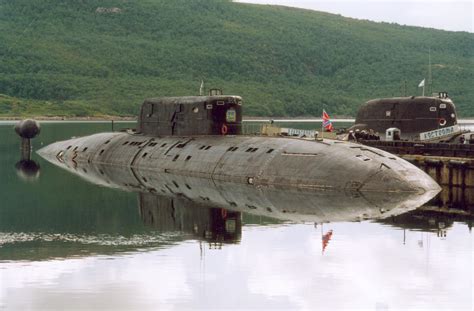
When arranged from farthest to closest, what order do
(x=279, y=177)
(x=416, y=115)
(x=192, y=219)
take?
1. (x=416, y=115)
2. (x=279, y=177)
3. (x=192, y=219)

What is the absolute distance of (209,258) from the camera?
28891mm

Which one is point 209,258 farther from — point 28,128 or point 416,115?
point 28,128

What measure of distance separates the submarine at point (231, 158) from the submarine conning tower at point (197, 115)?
0.20 feet

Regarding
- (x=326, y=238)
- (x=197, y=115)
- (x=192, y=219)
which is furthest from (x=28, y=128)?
(x=326, y=238)

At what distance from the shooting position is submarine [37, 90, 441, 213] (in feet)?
140

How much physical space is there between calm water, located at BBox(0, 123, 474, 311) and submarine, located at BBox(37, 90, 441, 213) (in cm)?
391

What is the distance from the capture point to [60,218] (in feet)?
128

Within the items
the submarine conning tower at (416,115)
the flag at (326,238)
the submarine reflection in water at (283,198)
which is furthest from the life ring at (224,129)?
the flag at (326,238)

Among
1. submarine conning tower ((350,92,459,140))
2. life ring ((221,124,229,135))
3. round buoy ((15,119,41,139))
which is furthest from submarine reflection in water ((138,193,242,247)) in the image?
round buoy ((15,119,41,139))

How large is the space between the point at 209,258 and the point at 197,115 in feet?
93.5

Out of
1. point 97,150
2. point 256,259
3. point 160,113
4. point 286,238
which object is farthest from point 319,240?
point 97,150

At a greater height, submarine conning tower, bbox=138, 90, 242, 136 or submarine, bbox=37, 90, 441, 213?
submarine conning tower, bbox=138, 90, 242, 136

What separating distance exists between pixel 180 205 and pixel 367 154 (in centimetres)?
954

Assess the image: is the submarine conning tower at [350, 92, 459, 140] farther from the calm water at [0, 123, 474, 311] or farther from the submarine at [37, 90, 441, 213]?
the calm water at [0, 123, 474, 311]
